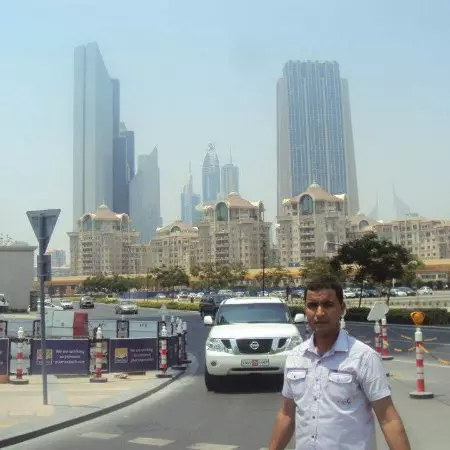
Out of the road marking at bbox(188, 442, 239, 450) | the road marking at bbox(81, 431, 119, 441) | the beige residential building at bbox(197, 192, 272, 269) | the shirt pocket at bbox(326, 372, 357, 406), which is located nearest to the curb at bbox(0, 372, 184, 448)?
the road marking at bbox(81, 431, 119, 441)

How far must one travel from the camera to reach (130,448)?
26.1ft

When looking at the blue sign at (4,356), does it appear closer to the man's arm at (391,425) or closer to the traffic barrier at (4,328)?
the traffic barrier at (4,328)

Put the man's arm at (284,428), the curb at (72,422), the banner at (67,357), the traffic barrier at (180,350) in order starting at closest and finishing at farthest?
the man's arm at (284,428) → the curb at (72,422) → the banner at (67,357) → the traffic barrier at (180,350)

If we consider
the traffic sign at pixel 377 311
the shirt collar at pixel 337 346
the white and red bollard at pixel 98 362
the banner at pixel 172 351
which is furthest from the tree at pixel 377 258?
the shirt collar at pixel 337 346

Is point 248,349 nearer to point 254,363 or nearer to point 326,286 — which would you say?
point 254,363

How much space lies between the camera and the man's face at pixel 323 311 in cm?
348

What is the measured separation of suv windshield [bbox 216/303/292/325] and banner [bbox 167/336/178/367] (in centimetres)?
303

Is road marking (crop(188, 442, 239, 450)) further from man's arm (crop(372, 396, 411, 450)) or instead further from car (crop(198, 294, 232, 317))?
car (crop(198, 294, 232, 317))

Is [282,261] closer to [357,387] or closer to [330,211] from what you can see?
[330,211]

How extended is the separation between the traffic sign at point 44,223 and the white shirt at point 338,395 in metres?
9.08

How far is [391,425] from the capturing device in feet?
10.9

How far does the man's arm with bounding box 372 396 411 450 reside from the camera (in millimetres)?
3252

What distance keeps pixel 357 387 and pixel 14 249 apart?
73526 mm

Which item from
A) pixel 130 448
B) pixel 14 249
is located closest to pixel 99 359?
pixel 130 448
